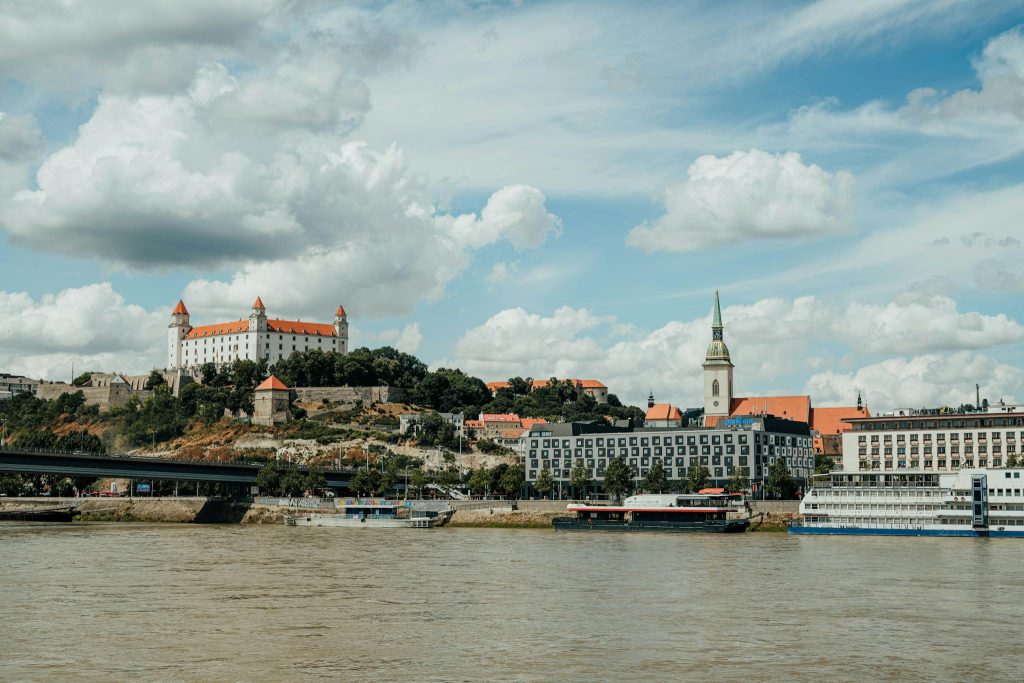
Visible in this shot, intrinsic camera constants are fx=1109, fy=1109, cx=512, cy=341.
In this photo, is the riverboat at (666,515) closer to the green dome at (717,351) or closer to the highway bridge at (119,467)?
the highway bridge at (119,467)

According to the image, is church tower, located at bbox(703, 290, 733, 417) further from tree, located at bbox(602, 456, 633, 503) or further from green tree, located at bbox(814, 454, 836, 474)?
tree, located at bbox(602, 456, 633, 503)

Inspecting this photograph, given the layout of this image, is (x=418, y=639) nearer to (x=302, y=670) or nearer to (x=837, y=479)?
(x=302, y=670)

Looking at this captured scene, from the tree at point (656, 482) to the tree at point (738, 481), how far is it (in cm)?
792

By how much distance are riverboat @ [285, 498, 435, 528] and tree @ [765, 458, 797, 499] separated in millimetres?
40011

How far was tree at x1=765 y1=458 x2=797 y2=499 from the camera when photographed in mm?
129875

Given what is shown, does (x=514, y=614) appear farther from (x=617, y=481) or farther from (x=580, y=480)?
(x=580, y=480)

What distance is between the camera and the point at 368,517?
424ft

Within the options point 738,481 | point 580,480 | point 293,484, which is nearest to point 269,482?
point 293,484

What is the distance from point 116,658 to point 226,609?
11861mm

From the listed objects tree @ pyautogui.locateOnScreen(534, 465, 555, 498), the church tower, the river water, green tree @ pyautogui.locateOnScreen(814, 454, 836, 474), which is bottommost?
the river water

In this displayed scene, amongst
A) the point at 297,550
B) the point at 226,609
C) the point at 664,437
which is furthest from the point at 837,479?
Result: the point at 226,609

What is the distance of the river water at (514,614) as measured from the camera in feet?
120

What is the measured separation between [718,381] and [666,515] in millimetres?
80351

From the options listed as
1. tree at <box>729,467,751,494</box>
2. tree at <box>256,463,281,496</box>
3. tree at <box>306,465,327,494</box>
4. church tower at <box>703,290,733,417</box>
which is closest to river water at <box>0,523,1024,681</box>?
tree at <box>729,467,751,494</box>
